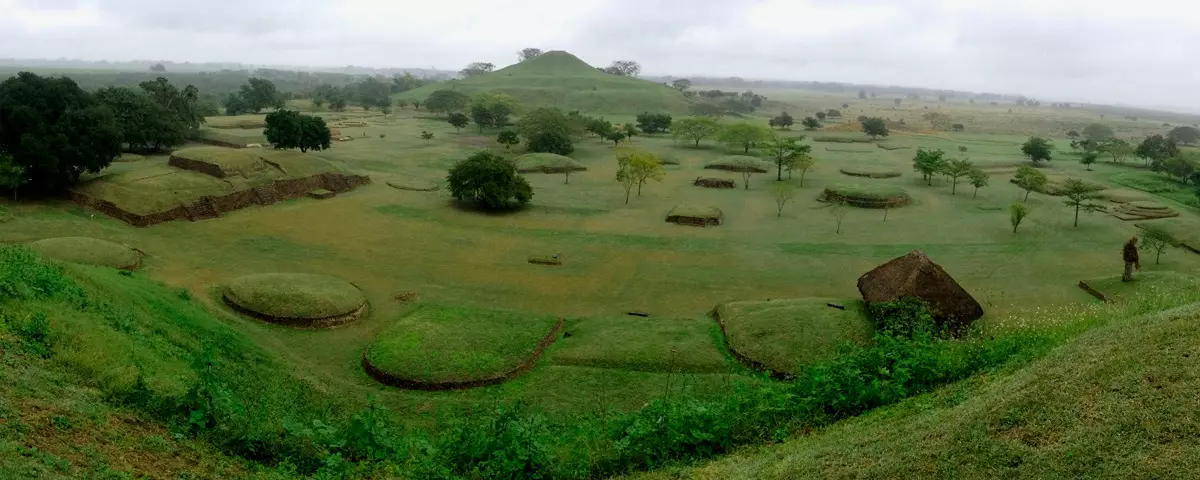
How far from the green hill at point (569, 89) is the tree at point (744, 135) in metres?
51.3

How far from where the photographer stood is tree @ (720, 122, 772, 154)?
224 ft

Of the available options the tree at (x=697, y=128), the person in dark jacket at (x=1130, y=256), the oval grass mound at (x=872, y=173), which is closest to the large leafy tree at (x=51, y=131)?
the person in dark jacket at (x=1130, y=256)

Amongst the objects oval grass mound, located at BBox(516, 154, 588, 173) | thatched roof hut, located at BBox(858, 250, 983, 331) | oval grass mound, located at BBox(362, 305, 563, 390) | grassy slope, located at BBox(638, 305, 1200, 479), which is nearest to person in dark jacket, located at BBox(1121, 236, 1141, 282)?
thatched roof hut, located at BBox(858, 250, 983, 331)

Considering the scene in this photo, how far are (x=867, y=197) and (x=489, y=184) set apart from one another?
2460cm

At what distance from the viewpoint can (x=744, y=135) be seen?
2685 inches

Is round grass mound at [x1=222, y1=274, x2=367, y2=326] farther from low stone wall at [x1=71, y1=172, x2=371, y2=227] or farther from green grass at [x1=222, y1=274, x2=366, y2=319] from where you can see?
low stone wall at [x1=71, y1=172, x2=371, y2=227]

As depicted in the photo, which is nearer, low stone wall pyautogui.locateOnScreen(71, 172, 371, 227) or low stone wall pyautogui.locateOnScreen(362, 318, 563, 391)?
low stone wall pyautogui.locateOnScreen(362, 318, 563, 391)

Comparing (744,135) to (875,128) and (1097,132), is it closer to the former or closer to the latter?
(875,128)

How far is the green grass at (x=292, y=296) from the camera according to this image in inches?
820

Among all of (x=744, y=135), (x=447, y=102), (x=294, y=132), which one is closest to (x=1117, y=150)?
(x=744, y=135)

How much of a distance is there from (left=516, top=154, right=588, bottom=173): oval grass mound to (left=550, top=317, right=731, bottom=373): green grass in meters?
32.5

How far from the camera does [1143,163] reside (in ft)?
222

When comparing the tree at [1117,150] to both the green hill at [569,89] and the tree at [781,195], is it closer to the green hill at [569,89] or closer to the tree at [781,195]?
the tree at [781,195]

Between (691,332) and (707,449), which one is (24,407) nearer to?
(707,449)
